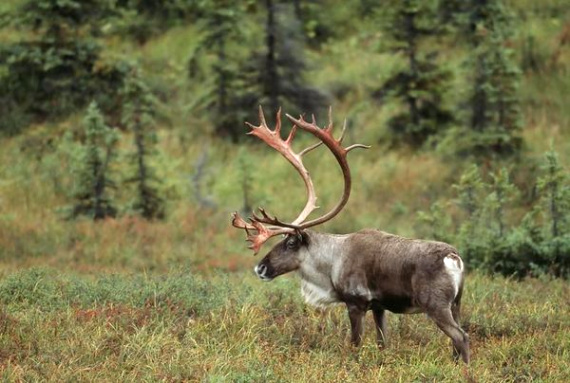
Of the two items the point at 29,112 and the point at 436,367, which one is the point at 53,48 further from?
the point at 436,367

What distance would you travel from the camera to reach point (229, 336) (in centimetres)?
962

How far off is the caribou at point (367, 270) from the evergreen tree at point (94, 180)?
949 cm

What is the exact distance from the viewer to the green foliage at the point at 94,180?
20.1 meters

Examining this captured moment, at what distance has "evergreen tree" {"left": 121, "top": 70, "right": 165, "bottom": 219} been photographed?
20.8 meters

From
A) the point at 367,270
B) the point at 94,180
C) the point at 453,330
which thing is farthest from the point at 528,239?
the point at 94,180

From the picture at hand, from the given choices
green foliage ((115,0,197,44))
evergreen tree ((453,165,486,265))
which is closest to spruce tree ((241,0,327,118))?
green foliage ((115,0,197,44))

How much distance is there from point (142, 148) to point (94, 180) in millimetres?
1343

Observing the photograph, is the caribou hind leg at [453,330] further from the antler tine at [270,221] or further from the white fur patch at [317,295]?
the antler tine at [270,221]

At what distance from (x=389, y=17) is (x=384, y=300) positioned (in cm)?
1724

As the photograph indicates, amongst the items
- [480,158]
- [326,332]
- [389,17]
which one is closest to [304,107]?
[389,17]

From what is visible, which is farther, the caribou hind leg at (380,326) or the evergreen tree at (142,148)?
the evergreen tree at (142,148)

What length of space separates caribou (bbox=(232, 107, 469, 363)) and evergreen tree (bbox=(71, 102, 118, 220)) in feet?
31.1

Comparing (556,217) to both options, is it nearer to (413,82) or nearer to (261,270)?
(261,270)

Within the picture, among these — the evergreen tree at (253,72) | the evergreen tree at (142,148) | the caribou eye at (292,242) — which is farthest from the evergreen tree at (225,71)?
the caribou eye at (292,242)
